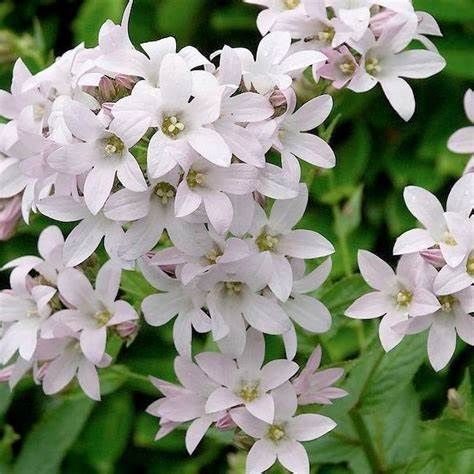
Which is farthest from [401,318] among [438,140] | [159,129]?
[438,140]

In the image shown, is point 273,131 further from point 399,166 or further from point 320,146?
point 399,166

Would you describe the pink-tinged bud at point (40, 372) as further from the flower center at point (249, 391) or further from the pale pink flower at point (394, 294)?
the pale pink flower at point (394, 294)

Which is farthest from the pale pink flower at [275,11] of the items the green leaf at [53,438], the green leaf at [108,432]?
the green leaf at [108,432]

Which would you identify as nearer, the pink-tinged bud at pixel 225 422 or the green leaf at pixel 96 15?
the pink-tinged bud at pixel 225 422

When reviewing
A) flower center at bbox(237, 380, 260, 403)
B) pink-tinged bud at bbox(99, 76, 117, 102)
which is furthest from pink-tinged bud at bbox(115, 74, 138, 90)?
flower center at bbox(237, 380, 260, 403)

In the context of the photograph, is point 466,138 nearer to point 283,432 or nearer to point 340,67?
point 340,67

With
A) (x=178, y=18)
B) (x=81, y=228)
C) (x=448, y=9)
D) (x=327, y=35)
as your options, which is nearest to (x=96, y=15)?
(x=178, y=18)

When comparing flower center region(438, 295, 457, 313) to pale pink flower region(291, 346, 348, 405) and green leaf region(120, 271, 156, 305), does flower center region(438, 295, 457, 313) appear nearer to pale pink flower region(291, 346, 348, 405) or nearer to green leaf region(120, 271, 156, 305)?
pale pink flower region(291, 346, 348, 405)
